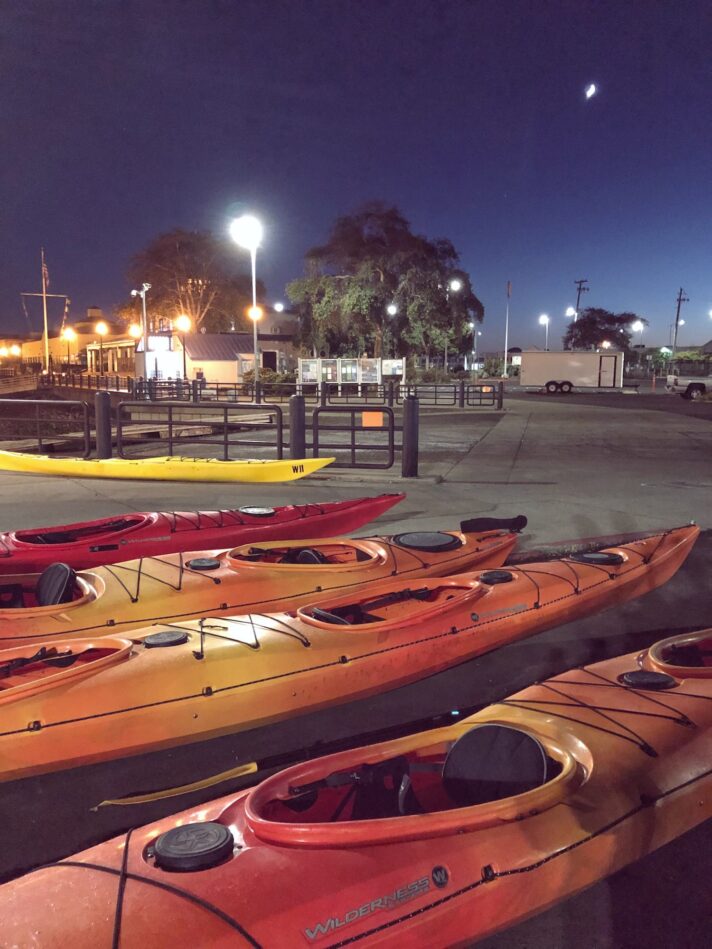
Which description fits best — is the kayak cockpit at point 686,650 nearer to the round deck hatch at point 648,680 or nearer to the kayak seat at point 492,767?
the round deck hatch at point 648,680

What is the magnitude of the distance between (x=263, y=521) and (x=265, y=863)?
4.56 m

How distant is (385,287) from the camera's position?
4181 centimetres

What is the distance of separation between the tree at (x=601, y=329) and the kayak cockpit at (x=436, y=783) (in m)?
99.2

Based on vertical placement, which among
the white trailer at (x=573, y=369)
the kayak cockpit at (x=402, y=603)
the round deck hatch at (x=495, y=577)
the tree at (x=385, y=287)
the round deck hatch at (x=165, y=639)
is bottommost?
the kayak cockpit at (x=402, y=603)

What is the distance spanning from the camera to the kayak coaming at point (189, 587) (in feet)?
13.5

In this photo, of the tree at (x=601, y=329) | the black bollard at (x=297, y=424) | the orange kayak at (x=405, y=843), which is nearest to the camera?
the orange kayak at (x=405, y=843)

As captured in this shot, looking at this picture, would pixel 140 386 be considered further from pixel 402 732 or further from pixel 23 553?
pixel 402 732

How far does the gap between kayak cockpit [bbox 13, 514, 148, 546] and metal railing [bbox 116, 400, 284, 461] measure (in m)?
4.27

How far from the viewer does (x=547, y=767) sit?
2541mm

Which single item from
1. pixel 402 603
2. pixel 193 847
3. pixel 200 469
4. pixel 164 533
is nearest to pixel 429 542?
pixel 402 603

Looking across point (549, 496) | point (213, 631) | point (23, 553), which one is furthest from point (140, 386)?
point (213, 631)

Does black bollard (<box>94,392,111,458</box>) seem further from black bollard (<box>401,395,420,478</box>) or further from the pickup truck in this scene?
the pickup truck

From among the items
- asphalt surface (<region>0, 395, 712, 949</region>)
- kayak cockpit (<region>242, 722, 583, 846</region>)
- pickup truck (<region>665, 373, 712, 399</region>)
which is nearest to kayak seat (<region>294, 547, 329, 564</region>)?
asphalt surface (<region>0, 395, 712, 949</region>)

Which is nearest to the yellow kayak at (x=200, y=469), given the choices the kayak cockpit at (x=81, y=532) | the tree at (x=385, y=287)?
the kayak cockpit at (x=81, y=532)
